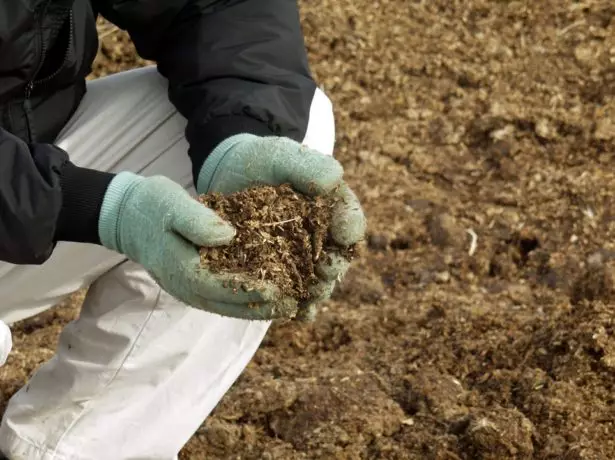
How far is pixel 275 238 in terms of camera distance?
5.18 feet

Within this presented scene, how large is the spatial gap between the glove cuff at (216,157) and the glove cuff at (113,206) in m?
0.18

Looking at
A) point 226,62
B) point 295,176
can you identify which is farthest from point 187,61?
point 295,176

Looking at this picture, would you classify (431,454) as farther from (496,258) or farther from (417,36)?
(417,36)

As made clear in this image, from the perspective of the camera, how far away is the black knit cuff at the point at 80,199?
159cm

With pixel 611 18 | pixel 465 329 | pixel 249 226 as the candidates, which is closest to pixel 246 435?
pixel 465 329

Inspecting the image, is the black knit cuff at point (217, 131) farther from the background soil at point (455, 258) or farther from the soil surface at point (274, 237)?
the background soil at point (455, 258)

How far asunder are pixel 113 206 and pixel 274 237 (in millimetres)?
258

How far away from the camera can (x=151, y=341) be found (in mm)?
1931

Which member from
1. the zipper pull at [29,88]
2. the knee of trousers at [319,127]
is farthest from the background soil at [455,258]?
the zipper pull at [29,88]

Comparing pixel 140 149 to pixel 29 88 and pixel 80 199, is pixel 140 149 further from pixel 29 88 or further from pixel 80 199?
pixel 80 199

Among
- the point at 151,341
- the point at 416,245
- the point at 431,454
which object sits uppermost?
the point at 151,341

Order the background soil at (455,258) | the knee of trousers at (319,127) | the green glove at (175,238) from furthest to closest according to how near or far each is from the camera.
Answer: the background soil at (455,258) < the knee of trousers at (319,127) < the green glove at (175,238)

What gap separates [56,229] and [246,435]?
826mm

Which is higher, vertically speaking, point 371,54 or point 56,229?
point 56,229
